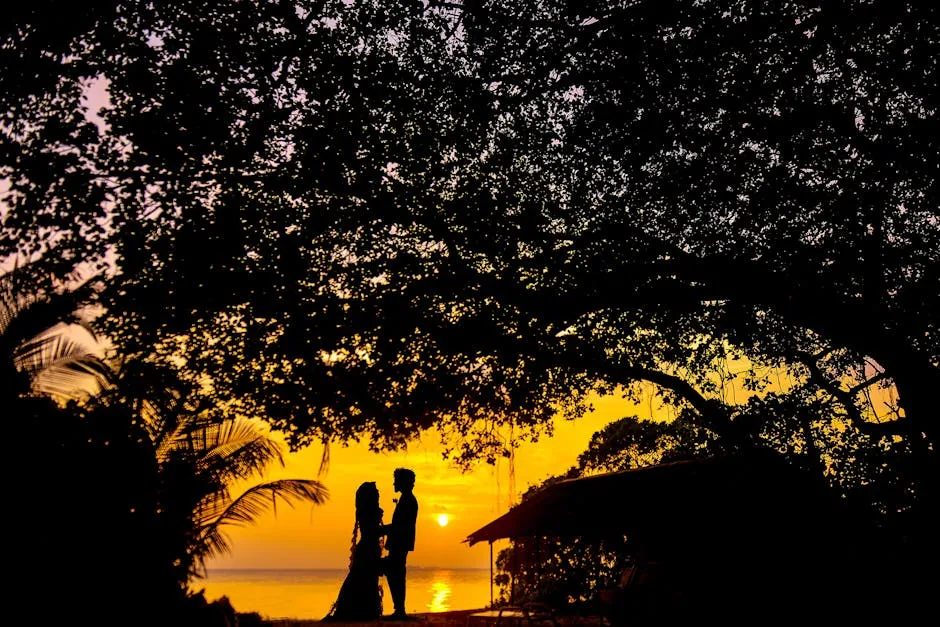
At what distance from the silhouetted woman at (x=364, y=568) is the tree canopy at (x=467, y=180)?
→ 1.74 meters

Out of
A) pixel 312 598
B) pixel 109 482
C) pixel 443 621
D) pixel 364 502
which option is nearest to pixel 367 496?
pixel 364 502

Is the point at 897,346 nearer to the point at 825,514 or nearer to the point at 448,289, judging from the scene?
the point at 825,514

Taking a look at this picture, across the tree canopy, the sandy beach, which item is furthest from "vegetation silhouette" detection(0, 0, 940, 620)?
the sandy beach

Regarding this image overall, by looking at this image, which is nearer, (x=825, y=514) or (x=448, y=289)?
(x=825, y=514)

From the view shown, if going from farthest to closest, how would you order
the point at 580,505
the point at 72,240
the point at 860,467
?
1. the point at 860,467
2. the point at 580,505
3. the point at 72,240

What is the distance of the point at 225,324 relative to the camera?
9.97 meters

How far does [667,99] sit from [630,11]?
140 centimetres

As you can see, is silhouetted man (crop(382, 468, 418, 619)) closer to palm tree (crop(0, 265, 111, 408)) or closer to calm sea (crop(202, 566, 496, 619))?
calm sea (crop(202, 566, 496, 619))

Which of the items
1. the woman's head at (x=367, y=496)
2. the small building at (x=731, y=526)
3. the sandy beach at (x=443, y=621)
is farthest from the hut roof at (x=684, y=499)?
the woman's head at (x=367, y=496)

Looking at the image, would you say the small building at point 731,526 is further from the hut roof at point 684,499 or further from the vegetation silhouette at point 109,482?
the vegetation silhouette at point 109,482

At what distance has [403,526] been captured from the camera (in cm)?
982

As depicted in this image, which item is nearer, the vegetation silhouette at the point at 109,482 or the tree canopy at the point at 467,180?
the vegetation silhouette at the point at 109,482

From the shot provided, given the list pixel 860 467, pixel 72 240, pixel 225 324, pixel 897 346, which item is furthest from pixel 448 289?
pixel 860 467

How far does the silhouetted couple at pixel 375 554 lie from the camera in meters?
9.76
